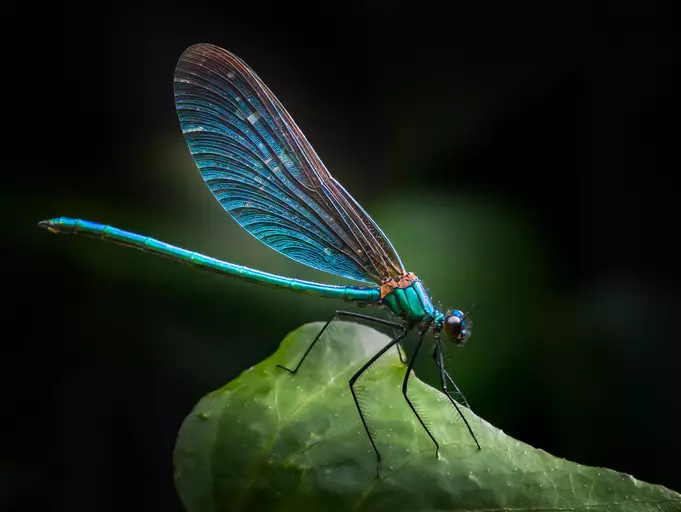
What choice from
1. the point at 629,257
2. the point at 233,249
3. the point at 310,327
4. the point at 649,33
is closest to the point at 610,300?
the point at 629,257

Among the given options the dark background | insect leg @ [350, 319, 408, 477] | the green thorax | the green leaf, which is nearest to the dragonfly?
the green thorax

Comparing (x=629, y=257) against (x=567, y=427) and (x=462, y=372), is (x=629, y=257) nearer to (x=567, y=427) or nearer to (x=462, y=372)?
(x=567, y=427)

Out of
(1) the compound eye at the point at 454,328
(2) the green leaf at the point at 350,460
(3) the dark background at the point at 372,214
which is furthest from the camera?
(3) the dark background at the point at 372,214

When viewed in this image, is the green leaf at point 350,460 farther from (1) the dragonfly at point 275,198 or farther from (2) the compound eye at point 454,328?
(1) the dragonfly at point 275,198

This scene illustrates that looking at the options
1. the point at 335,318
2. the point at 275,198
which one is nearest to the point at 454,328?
the point at 335,318

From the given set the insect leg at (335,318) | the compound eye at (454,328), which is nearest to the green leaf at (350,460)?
the insect leg at (335,318)

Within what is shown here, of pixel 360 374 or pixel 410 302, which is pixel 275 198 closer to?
pixel 410 302

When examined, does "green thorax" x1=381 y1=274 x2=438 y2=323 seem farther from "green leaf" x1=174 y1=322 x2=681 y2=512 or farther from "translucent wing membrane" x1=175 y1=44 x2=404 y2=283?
"green leaf" x1=174 y1=322 x2=681 y2=512
